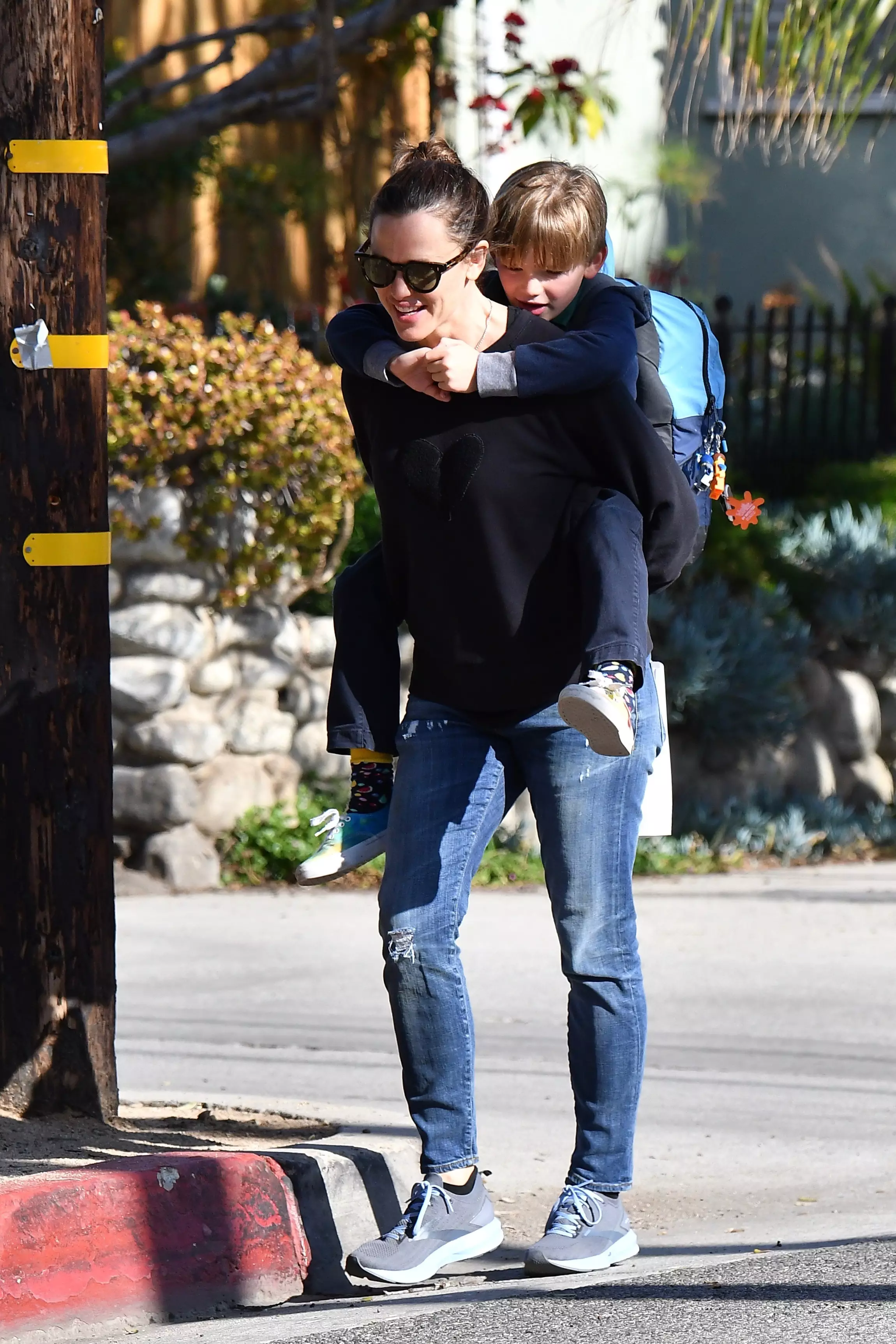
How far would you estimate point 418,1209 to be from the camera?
10.8 ft

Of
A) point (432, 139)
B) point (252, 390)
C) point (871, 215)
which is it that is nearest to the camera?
point (432, 139)

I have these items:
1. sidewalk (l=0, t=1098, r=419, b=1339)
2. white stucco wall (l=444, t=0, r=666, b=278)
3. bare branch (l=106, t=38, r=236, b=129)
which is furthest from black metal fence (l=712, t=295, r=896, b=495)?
sidewalk (l=0, t=1098, r=419, b=1339)

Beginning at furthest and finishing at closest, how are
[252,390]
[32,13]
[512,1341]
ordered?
[252,390], [32,13], [512,1341]

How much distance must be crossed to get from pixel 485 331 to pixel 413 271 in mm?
169

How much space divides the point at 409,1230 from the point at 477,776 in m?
0.81

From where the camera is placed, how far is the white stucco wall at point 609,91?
37.7 feet

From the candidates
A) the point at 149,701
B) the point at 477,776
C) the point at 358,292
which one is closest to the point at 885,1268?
the point at 477,776

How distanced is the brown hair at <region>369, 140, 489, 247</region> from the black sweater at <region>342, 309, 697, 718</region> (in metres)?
0.19

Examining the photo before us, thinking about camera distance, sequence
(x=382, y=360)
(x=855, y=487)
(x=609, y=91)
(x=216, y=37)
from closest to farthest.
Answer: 1. (x=382, y=360)
2. (x=216, y=37)
3. (x=855, y=487)
4. (x=609, y=91)

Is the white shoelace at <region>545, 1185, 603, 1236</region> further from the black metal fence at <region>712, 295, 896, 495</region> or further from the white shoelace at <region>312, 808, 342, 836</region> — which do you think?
the black metal fence at <region>712, 295, 896, 495</region>

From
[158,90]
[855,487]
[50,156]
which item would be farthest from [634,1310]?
[855,487]

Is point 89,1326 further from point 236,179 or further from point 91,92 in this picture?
point 236,179

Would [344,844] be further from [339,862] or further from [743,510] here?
[743,510]

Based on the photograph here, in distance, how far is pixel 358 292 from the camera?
11.9m
